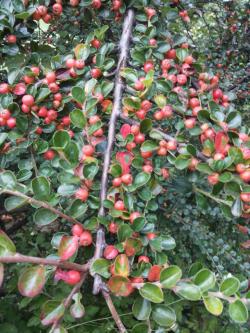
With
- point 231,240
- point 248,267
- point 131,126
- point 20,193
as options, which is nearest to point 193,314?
point 231,240

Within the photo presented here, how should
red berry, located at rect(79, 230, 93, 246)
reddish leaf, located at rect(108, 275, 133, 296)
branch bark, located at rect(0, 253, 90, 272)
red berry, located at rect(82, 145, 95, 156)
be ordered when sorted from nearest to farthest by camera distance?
branch bark, located at rect(0, 253, 90, 272)
reddish leaf, located at rect(108, 275, 133, 296)
red berry, located at rect(79, 230, 93, 246)
red berry, located at rect(82, 145, 95, 156)

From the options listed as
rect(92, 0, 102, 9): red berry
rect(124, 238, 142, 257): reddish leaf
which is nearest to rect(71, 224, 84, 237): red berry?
rect(124, 238, 142, 257): reddish leaf

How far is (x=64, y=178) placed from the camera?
916 mm

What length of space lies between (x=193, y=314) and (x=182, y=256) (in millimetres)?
560

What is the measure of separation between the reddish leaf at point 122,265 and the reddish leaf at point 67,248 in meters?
0.09

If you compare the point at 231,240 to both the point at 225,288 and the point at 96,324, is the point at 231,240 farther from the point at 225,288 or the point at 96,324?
the point at 225,288

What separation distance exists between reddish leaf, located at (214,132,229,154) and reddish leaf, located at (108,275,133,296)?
0.37m

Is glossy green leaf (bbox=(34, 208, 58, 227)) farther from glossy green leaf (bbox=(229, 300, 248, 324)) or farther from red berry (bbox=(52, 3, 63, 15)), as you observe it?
red berry (bbox=(52, 3, 63, 15))

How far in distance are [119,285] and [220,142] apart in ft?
1.31

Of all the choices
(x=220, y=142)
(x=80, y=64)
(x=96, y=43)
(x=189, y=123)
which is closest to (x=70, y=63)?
(x=80, y=64)

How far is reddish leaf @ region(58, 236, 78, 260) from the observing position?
0.80 metres

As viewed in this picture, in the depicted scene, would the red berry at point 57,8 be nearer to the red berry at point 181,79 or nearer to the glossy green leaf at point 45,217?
the red berry at point 181,79

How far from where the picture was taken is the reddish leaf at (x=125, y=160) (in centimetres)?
98

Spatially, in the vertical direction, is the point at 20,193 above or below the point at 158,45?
below
